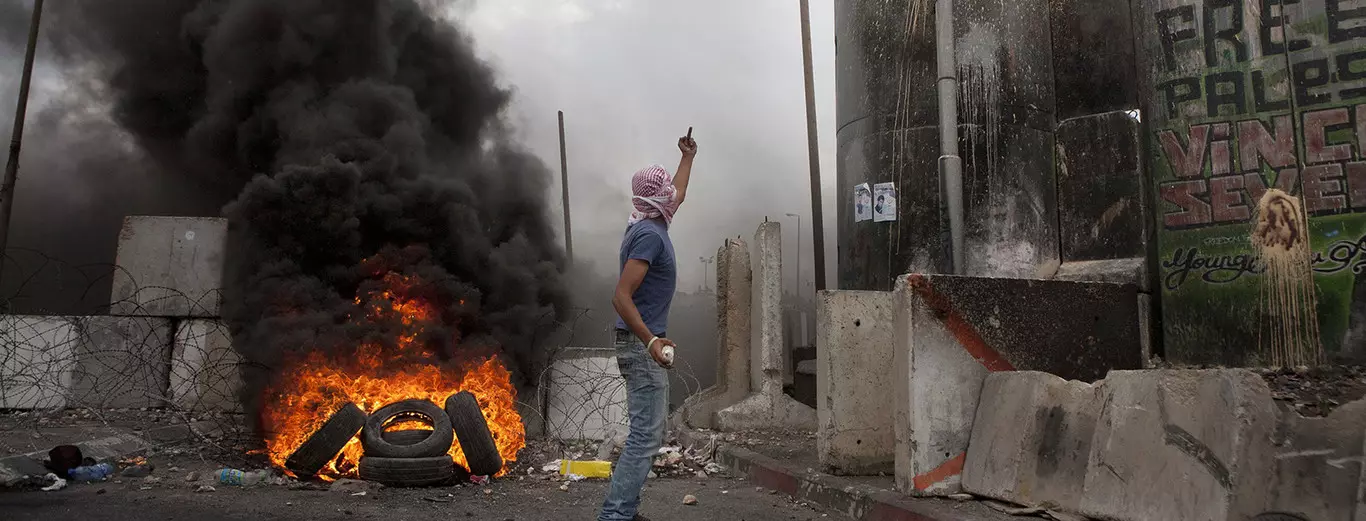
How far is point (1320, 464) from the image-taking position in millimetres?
3617

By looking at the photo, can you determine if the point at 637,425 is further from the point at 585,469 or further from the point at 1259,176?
the point at 1259,176

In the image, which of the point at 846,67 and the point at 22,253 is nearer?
the point at 846,67

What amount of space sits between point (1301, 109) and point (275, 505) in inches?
303

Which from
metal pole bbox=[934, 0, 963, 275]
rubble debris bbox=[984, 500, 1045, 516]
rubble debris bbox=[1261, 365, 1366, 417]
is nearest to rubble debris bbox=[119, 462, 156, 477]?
rubble debris bbox=[984, 500, 1045, 516]

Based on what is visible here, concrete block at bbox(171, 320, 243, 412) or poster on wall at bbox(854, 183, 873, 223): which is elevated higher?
poster on wall at bbox(854, 183, 873, 223)

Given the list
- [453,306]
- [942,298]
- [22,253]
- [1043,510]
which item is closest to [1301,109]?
[942,298]

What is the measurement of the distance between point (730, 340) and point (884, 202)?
10.3ft

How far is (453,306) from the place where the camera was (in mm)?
8406

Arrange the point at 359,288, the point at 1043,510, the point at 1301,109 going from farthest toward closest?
the point at 359,288
the point at 1301,109
the point at 1043,510

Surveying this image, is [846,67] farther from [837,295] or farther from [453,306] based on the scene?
[453,306]

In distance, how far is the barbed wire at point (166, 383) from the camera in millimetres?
8602

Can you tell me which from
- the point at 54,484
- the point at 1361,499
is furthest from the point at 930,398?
the point at 54,484

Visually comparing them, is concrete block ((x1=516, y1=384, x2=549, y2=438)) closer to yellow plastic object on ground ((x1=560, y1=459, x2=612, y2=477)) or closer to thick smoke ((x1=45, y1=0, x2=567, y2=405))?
thick smoke ((x1=45, y1=0, x2=567, y2=405))

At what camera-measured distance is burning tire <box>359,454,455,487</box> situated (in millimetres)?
6527
